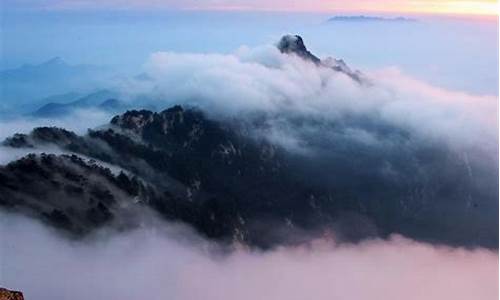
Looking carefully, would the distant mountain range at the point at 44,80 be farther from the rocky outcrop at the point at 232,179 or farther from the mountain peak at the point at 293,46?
the mountain peak at the point at 293,46

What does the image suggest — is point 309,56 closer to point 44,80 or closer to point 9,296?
point 44,80

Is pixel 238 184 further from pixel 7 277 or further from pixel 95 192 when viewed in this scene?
pixel 7 277

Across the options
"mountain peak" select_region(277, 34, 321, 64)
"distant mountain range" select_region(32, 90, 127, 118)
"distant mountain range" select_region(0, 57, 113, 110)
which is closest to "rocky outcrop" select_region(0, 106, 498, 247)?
"distant mountain range" select_region(32, 90, 127, 118)

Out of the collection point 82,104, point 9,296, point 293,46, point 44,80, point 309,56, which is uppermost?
point 293,46

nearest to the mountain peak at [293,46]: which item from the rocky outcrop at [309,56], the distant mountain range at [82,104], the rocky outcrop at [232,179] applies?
the rocky outcrop at [309,56]

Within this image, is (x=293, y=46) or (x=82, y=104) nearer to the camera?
(x=293, y=46)

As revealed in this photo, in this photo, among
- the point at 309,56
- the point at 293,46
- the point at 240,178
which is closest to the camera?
the point at 293,46

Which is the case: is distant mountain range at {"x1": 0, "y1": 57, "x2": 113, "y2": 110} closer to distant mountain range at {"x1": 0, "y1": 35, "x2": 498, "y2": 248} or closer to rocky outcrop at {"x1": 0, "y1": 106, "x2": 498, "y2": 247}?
distant mountain range at {"x1": 0, "y1": 35, "x2": 498, "y2": 248}

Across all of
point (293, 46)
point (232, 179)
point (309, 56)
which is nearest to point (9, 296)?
point (232, 179)

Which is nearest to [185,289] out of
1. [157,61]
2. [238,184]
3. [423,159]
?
[238,184]

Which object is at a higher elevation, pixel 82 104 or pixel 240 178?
pixel 82 104

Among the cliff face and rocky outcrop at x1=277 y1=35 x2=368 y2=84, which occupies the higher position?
rocky outcrop at x1=277 y1=35 x2=368 y2=84

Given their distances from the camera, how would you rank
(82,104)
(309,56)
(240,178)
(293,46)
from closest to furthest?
(293,46) < (309,56) < (82,104) < (240,178)
